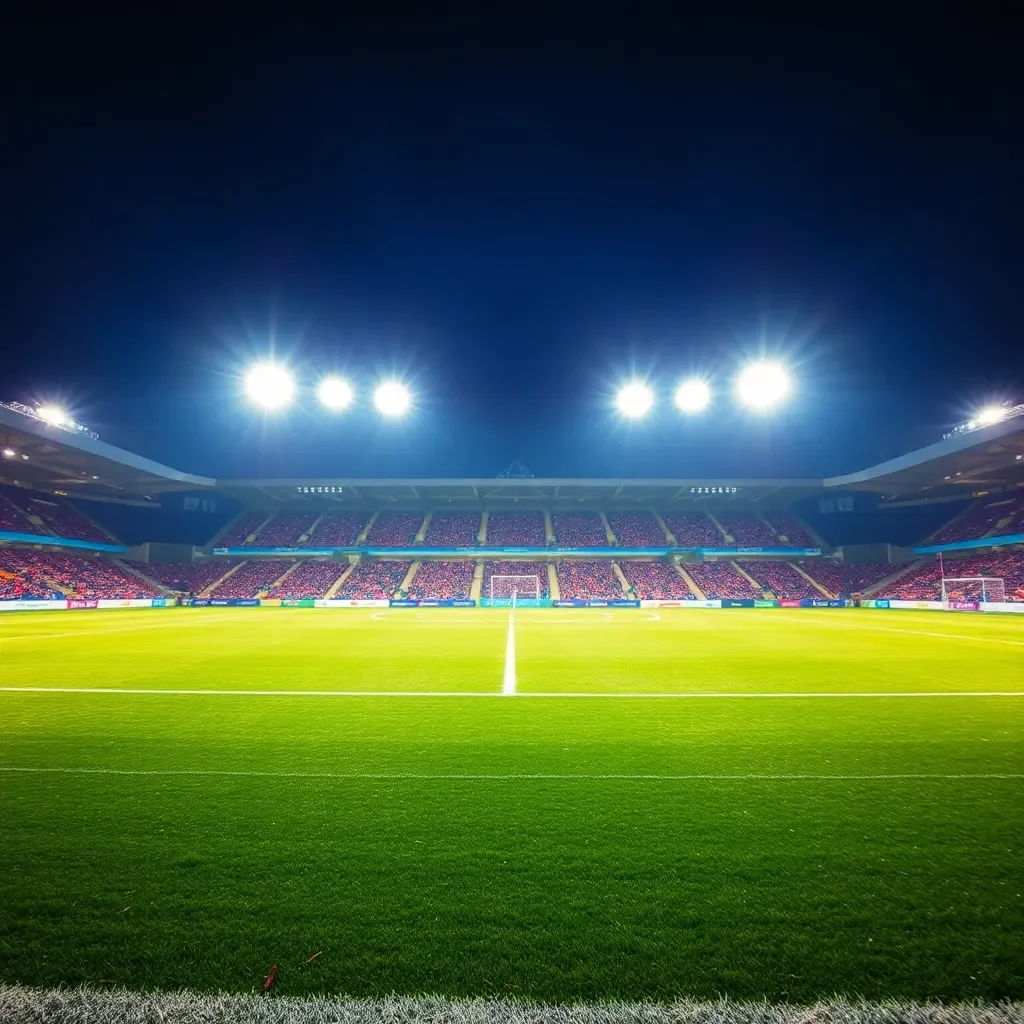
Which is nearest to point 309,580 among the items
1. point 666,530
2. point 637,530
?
point 637,530

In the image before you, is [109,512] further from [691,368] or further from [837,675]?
[837,675]

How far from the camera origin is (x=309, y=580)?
41.4 m

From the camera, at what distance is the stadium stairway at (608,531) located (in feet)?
153

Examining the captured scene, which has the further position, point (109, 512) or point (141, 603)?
point (109, 512)

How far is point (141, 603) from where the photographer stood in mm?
35031

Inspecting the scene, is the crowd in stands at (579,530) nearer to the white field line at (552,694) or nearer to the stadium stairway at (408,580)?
the stadium stairway at (408,580)

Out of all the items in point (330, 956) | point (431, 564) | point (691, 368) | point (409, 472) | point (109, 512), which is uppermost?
point (691, 368)

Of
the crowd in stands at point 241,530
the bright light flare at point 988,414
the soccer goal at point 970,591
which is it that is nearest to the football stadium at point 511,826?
the soccer goal at point 970,591

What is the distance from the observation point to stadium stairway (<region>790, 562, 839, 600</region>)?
39.3 metres

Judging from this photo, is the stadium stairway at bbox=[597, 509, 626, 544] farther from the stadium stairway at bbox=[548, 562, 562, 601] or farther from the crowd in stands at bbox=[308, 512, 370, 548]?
the crowd in stands at bbox=[308, 512, 370, 548]

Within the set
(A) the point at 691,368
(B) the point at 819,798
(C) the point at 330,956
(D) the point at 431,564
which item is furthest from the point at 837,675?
(D) the point at 431,564

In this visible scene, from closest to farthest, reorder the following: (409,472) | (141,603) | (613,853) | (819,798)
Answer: (613,853) < (819,798) < (141,603) < (409,472)

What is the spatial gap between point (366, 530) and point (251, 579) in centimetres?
1087

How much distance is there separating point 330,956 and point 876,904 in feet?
8.51
